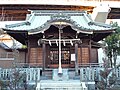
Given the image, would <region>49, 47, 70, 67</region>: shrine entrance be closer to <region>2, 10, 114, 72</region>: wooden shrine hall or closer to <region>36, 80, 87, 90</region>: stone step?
<region>2, 10, 114, 72</region>: wooden shrine hall

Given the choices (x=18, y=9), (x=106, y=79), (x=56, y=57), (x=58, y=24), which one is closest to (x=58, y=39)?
(x=58, y=24)

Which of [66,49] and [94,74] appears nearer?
[94,74]

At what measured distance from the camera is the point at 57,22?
56.5ft

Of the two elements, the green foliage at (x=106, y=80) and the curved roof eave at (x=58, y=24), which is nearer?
the green foliage at (x=106, y=80)

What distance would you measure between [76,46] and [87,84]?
3.99 metres

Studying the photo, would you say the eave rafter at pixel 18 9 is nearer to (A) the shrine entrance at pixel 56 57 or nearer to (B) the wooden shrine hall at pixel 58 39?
(B) the wooden shrine hall at pixel 58 39

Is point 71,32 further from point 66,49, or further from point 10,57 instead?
point 10,57

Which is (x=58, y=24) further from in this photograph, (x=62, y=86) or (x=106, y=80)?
(x=106, y=80)

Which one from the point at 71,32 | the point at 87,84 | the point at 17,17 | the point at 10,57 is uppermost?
the point at 17,17

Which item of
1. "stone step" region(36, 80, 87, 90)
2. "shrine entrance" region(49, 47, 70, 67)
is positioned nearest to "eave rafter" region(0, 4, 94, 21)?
"shrine entrance" region(49, 47, 70, 67)

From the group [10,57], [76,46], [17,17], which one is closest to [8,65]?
[10,57]

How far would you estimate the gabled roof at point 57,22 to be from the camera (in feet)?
56.9

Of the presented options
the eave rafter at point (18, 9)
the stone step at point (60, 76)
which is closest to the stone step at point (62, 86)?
the stone step at point (60, 76)

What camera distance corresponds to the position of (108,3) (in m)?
39.9
